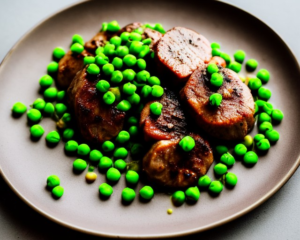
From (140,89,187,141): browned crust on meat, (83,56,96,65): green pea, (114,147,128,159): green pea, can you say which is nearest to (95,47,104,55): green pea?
(83,56,96,65): green pea

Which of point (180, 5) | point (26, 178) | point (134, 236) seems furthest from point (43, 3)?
point (134, 236)

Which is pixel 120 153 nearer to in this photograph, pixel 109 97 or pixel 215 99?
pixel 109 97

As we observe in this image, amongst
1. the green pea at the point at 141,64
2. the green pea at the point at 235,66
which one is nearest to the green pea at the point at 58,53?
the green pea at the point at 141,64

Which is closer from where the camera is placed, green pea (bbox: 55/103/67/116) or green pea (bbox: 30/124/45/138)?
green pea (bbox: 30/124/45/138)

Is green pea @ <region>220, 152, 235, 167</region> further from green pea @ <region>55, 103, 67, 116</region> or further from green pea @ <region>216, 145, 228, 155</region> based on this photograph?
green pea @ <region>55, 103, 67, 116</region>

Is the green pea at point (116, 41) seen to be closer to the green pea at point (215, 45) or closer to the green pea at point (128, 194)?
the green pea at point (215, 45)

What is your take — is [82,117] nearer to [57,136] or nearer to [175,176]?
[57,136]
